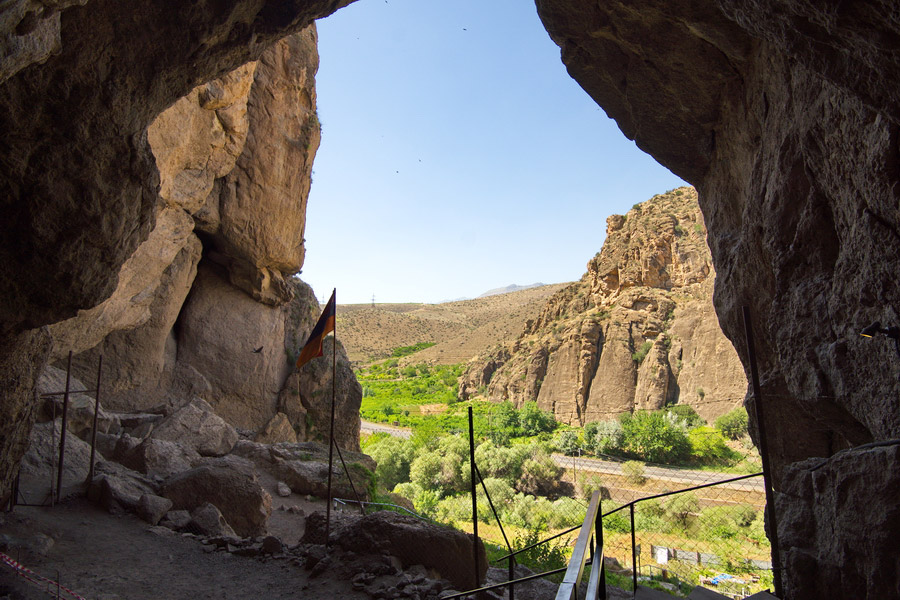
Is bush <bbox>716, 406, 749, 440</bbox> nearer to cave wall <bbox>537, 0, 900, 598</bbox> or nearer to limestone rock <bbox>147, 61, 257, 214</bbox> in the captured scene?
cave wall <bbox>537, 0, 900, 598</bbox>

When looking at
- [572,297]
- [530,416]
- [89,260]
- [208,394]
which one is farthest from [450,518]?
[572,297]

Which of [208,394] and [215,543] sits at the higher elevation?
[208,394]

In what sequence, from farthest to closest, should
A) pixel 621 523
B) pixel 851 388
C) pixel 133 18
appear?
pixel 621 523
pixel 133 18
pixel 851 388

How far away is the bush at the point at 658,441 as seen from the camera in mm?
32156

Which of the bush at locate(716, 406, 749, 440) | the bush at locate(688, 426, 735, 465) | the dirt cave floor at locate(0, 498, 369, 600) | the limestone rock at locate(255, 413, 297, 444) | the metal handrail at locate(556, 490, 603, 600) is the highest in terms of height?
the metal handrail at locate(556, 490, 603, 600)

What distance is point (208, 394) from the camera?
17.0 meters

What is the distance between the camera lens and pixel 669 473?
2847cm

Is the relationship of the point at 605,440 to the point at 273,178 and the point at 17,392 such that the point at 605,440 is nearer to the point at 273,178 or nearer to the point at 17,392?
the point at 273,178

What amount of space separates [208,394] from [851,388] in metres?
16.6

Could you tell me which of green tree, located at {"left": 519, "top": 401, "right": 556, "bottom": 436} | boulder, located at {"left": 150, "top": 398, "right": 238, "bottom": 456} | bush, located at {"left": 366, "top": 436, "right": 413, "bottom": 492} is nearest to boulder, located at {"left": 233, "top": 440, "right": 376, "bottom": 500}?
boulder, located at {"left": 150, "top": 398, "right": 238, "bottom": 456}

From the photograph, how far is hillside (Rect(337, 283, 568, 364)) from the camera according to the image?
3243 inches

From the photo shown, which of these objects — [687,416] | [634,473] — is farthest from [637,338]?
[634,473]

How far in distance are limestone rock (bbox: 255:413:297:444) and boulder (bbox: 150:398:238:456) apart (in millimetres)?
3528

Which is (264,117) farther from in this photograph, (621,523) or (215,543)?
(621,523)
